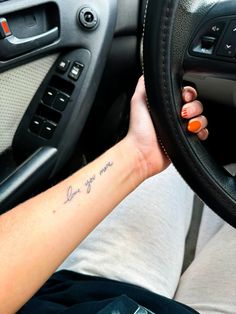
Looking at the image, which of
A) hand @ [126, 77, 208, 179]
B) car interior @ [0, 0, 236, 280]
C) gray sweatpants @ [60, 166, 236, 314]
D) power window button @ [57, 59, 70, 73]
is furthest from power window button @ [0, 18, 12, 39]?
gray sweatpants @ [60, 166, 236, 314]

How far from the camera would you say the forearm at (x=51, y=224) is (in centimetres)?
66

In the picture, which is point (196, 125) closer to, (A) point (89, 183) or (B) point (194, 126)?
(B) point (194, 126)

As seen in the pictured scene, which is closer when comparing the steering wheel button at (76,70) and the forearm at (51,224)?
the forearm at (51,224)

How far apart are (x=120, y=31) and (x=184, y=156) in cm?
34

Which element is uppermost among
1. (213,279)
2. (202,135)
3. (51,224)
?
(202,135)

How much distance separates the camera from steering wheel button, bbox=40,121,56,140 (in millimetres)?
835

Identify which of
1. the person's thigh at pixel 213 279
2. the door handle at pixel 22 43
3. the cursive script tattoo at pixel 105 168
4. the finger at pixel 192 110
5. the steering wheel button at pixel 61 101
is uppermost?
the door handle at pixel 22 43

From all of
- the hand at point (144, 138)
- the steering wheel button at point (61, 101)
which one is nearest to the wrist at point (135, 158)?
the hand at point (144, 138)

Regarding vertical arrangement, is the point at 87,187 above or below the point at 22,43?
below

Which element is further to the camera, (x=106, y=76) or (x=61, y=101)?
(x=106, y=76)

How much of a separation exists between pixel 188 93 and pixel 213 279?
39 centimetres

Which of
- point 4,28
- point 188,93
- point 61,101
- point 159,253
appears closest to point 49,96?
point 61,101

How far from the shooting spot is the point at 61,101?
32.5 inches

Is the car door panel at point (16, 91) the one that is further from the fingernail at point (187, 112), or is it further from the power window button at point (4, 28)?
the fingernail at point (187, 112)
